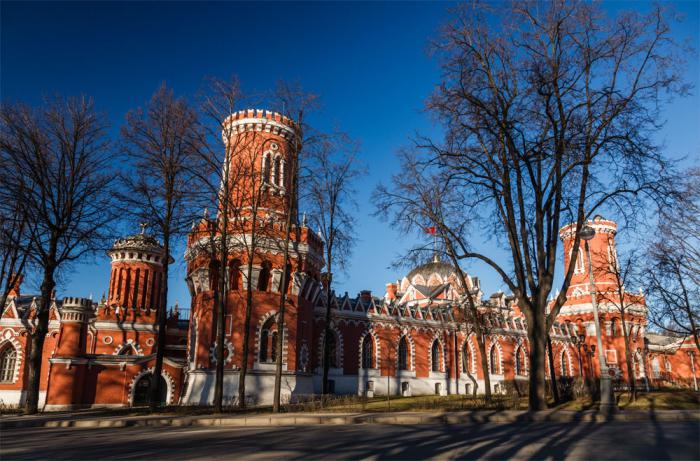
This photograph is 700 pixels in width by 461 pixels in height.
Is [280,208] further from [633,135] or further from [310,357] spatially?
[633,135]

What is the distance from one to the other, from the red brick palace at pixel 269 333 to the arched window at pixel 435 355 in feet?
0.41

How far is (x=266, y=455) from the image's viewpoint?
981 cm

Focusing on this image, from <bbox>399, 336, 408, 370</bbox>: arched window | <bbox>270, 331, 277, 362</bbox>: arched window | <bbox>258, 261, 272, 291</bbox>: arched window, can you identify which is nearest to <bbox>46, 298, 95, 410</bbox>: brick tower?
<bbox>258, 261, 272, 291</bbox>: arched window

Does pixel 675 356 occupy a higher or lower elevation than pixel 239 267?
lower

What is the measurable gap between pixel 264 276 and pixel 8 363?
81.8 ft

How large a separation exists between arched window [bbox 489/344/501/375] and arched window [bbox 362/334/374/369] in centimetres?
1580

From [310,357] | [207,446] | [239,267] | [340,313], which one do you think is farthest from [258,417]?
[340,313]

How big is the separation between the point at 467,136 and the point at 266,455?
48.2 ft

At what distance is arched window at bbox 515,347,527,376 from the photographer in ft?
176

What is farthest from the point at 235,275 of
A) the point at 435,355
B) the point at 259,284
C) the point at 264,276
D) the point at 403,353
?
the point at 435,355

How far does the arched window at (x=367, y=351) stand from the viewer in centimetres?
4050

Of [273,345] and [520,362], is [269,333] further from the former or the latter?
[520,362]

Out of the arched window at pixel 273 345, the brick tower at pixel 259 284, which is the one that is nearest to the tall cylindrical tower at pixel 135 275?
the brick tower at pixel 259 284

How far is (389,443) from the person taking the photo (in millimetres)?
11125
